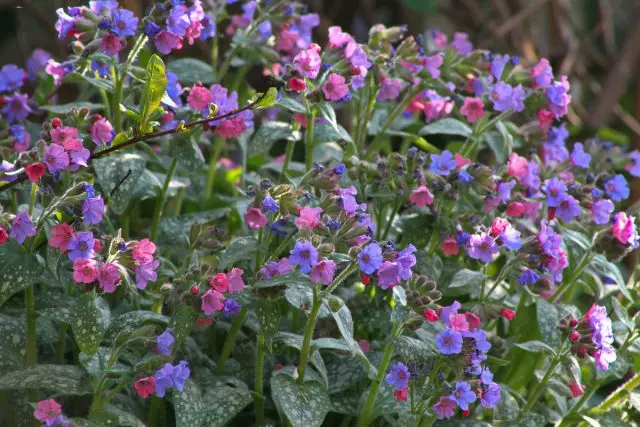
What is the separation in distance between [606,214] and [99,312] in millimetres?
744

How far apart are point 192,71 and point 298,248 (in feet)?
2.07

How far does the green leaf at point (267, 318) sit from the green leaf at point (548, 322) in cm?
42

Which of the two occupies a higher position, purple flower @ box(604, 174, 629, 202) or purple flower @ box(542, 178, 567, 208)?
purple flower @ box(542, 178, 567, 208)

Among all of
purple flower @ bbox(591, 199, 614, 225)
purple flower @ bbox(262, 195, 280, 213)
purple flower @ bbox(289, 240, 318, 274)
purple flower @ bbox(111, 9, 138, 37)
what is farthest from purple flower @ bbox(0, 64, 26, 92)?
purple flower @ bbox(591, 199, 614, 225)

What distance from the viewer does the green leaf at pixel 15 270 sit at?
1197mm

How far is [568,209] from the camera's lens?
145cm

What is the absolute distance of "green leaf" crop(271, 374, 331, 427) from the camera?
1194 millimetres

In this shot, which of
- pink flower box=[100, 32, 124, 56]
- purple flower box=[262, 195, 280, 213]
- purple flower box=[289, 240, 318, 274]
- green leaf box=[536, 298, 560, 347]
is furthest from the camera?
green leaf box=[536, 298, 560, 347]

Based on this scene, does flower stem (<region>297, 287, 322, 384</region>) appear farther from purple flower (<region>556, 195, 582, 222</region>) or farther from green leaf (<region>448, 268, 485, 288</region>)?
purple flower (<region>556, 195, 582, 222</region>)

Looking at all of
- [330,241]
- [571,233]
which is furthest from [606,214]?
[330,241]

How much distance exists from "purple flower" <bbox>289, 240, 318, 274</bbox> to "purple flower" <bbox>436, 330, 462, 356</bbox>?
0.21 metres

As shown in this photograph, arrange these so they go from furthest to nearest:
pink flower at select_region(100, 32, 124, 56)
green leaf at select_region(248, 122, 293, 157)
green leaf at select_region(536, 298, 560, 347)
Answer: green leaf at select_region(248, 122, 293, 157), green leaf at select_region(536, 298, 560, 347), pink flower at select_region(100, 32, 124, 56)

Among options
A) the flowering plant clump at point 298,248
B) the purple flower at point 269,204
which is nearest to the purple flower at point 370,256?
the flowering plant clump at point 298,248

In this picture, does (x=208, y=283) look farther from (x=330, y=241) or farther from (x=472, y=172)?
(x=472, y=172)
